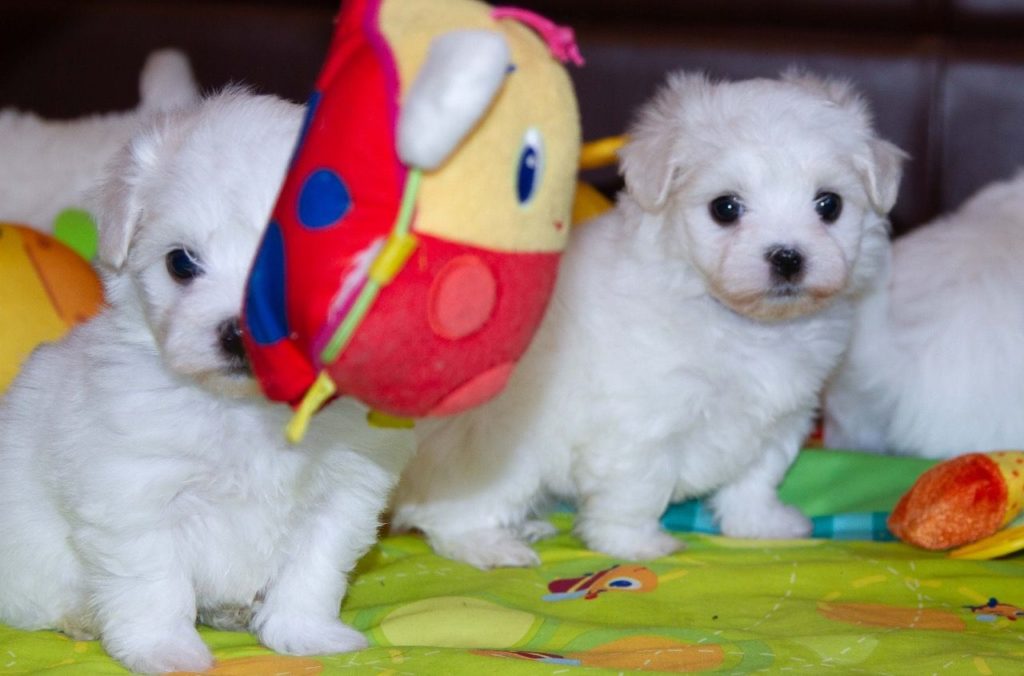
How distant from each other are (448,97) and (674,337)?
1.60 metres

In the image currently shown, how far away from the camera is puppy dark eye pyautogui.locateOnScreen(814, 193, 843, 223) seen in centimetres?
332

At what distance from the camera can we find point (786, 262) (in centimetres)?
317

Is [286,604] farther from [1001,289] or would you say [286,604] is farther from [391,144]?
[1001,289]

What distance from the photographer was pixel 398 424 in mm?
2391

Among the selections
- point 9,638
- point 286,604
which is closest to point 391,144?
point 286,604

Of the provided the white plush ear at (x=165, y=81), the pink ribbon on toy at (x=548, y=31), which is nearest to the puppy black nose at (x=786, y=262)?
the pink ribbon on toy at (x=548, y=31)

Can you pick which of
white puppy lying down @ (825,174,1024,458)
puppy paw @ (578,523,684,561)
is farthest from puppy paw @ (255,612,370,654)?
white puppy lying down @ (825,174,1024,458)

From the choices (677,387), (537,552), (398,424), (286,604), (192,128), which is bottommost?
(537,552)

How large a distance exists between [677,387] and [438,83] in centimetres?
159

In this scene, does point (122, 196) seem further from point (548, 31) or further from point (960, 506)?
point (960, 506)

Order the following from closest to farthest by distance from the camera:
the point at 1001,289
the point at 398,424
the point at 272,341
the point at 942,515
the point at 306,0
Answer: the point at 272,341, the point at 398,424, the point at 942,515, the point at 1001,289, the point at 306,0

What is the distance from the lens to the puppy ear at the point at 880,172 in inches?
133

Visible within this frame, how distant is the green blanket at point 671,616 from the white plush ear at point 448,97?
1.08 meters

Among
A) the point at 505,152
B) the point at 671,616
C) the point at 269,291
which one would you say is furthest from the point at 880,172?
the point at 269,291
